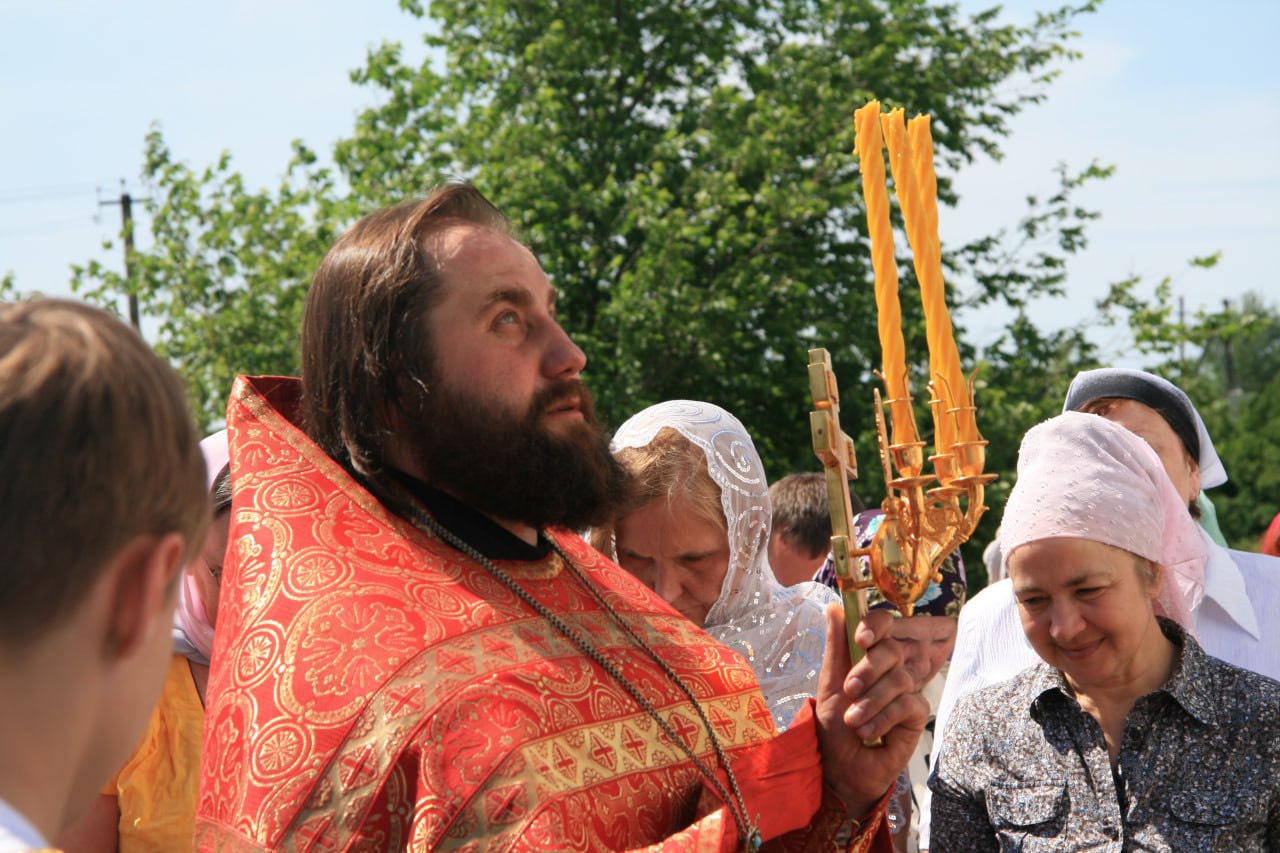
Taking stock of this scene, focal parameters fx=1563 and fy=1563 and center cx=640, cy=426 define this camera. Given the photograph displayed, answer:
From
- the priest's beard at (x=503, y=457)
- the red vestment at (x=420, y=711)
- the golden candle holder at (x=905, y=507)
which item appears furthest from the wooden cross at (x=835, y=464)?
the priest's beard at (x=503, y=457)

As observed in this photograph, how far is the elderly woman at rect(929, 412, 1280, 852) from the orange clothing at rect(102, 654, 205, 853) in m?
1.73

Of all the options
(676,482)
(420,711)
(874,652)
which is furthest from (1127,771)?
(420,711)

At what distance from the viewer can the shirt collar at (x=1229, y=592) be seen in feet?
13.6

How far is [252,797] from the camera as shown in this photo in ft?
7.97

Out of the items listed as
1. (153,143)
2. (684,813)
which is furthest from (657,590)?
(153,143)

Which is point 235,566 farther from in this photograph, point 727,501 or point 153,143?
→ point 153,143

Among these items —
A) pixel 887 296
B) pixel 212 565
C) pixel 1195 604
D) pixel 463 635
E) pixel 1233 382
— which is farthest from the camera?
pixel 1233 382

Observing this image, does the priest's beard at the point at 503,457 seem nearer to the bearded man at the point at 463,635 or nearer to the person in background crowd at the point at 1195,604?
the bearded man at the point at 463,635

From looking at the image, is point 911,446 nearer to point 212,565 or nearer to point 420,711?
point 420,711

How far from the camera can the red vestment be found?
2412 millimetres

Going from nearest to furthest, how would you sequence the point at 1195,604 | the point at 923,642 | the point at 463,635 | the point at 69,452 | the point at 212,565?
the point at 69,452
the point at 463,635
the point at 923,642
the point at 212,565
the point at 1195,604

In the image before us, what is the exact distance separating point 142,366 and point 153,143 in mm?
18127

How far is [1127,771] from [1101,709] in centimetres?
17

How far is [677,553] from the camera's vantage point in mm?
4207
